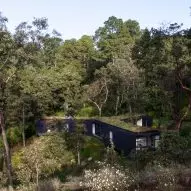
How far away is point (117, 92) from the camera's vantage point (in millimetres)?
43938

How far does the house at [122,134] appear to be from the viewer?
33656 mm

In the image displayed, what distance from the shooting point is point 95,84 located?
43.6m

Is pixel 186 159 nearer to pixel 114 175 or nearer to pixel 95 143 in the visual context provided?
pixel 114 175

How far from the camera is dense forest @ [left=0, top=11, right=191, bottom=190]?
1864cm

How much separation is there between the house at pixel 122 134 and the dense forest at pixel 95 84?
2664mm

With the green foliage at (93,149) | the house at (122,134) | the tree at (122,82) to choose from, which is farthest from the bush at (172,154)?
the tree at (122,82)

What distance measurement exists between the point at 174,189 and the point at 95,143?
25.3 m

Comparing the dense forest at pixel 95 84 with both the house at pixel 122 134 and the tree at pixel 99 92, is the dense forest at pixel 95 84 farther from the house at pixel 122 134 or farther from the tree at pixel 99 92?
the house at pixel 122 134

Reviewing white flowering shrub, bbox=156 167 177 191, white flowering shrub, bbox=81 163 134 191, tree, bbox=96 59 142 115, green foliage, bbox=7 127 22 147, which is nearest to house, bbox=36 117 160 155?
tree, bbox=96 59 142 115

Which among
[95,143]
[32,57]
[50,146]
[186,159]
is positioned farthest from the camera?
[95,143]

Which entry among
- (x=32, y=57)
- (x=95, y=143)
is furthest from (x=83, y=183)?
(x=95, y=143)

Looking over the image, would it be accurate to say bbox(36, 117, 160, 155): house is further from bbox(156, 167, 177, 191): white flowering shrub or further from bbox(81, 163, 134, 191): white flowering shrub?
bbox(81, 163, 134, 191): white flowering shrub

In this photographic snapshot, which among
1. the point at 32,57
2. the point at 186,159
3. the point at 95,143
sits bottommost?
the point at 95,143

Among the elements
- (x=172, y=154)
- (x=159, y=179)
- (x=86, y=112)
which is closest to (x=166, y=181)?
(x=159, y=179)
